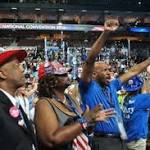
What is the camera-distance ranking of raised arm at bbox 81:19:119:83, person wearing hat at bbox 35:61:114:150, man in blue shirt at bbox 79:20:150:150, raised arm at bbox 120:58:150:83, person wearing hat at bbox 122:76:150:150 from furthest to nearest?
person wearing hat at bbox 122:76:150:150 < raised arm at bbox 120:58:150:83 < man in blue shirt at bbox 79:20:150:150 < raised arm at bbox 81:19:119:83 < person wearing hat at bbox 35:61:114:150

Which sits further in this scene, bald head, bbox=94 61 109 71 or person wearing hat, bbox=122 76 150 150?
person wearing hat, bbox=122 76 150 150

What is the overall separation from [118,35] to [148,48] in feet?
7.74

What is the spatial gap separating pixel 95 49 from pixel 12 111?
1586mm

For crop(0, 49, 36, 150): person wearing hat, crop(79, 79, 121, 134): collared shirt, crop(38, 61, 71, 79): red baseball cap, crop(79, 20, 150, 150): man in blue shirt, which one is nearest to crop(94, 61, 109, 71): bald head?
crop(79, 20, 150, 150): man in blue shirt

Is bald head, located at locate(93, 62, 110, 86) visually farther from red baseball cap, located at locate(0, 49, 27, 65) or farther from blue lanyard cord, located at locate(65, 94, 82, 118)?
red baseball cap, located at locate(0, 49, 27, 65)

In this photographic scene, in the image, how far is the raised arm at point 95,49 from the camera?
3971 mm

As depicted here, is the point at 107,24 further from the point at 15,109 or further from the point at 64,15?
the point at 64,15

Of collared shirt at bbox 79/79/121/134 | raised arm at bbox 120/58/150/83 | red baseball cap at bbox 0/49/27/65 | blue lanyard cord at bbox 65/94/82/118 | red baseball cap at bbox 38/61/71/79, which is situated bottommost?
collared shirt at bbox 79/79/121/134

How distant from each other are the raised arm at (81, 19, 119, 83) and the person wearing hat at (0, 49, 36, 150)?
3.52ft

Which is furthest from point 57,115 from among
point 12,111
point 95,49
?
point 95,49

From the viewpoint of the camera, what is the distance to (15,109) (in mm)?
2785

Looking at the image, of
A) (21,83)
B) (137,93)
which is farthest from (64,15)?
(21,83)

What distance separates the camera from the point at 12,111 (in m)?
2.77

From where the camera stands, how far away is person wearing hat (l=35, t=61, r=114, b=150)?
2.93 m
